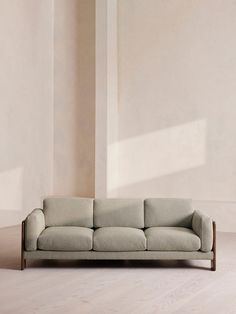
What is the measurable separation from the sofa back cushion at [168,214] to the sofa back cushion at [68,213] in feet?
2.43

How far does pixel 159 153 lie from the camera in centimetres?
1052

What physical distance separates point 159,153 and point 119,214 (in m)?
3.29

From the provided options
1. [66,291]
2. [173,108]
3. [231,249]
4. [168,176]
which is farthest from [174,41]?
[66,291]

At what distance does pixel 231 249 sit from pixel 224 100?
9.41 ft

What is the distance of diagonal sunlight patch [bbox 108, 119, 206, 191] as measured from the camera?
10.2 metres

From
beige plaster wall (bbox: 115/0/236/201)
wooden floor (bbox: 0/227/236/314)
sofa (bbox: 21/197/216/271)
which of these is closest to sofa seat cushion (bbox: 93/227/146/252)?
sofa (bbox: 21/197/216/271)

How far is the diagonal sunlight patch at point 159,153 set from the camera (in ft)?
33.6

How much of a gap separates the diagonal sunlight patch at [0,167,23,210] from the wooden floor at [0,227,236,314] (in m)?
2.54

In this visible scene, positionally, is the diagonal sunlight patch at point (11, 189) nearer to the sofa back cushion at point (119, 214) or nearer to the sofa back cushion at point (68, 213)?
the sofa back cushion at point (68, 213)

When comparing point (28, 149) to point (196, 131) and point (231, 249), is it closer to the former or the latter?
point (196, 131)

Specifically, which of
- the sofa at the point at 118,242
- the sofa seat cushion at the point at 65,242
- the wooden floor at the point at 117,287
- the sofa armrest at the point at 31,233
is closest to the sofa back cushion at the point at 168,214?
the sofa at the point at 118,242

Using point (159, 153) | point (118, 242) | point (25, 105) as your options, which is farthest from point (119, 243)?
point (25, 105)

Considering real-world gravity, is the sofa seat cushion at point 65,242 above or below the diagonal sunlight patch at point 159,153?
below

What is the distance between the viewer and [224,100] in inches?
395
